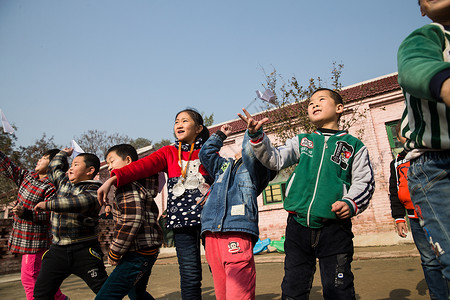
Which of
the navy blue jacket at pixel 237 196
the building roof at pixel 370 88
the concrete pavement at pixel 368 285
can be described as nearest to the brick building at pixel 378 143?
the building roof at pixel 370 88

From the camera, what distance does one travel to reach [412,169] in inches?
55.7

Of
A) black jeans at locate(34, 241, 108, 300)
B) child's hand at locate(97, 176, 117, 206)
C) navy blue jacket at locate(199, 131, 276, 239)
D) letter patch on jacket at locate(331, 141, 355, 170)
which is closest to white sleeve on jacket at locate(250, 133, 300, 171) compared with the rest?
navy blue jacket at locate(199, 131, 276, 239)

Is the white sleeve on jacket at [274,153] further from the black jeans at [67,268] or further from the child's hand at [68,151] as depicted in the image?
the child's hand at [68,151]

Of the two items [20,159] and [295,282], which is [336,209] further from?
[20,159]

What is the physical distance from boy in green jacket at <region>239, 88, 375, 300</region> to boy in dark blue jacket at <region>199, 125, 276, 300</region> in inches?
9.0

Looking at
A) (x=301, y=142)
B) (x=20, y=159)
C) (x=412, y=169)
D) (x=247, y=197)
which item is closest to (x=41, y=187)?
(x=247, y=197)

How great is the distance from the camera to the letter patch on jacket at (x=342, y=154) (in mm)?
2301

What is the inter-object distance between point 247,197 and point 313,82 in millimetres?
8054

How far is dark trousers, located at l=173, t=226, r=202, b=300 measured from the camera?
8.68 feet

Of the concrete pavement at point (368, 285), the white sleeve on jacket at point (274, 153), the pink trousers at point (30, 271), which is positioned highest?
the white sleeve on jacket at point (274, 153)

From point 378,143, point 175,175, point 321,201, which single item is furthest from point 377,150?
point 321,201

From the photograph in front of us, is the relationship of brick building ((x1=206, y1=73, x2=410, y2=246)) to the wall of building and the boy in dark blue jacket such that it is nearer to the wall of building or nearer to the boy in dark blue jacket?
the wall of building

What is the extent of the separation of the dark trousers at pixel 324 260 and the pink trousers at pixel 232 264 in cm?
26

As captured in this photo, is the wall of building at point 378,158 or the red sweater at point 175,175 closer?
the red sweater at point 175,175
